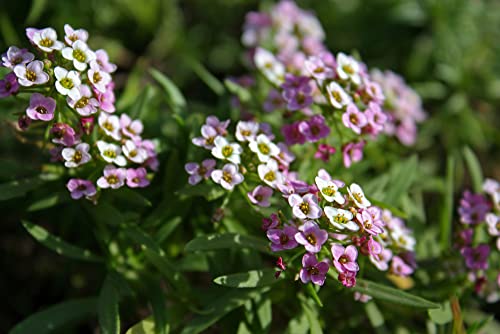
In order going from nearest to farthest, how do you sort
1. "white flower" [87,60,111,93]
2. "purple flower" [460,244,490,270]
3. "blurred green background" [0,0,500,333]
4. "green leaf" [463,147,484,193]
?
1. "white flower" [87,60,111,93]
2. "purple flower" [460,244,490,270]
3. "green leaf" [463,147,484,193]
4. "blurred green background" [0,0,500,333]

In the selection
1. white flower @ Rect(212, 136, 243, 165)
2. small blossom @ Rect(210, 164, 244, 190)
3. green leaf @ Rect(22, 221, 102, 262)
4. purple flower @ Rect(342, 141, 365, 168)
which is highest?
purple flower @ Rect(342, 141, 365, 168)

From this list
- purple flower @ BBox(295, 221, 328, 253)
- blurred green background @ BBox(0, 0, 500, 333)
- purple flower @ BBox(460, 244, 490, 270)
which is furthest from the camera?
blurred green background @ BBox(0, 0, 500, 333)

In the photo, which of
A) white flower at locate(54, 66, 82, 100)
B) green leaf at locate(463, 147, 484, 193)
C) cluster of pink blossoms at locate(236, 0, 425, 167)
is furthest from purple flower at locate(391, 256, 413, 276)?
white flower at locate(54, 66, 82, 100)

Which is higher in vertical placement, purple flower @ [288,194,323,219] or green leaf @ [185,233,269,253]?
purple flower @ [288,194,323,219]

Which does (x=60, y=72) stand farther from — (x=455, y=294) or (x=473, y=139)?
(x=473, y=139)

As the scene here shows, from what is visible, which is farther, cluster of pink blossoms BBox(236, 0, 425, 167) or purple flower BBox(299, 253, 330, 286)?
cluster of pink blossoms BBox(236, 0, 425, 167)

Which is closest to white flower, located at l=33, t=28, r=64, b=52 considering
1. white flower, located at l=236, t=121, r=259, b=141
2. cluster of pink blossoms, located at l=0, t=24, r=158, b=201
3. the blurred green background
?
cluster of pink blossoms, located at l=0, t=24, r=158, b=201

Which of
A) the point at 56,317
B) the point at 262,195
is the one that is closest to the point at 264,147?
the point at 262,195

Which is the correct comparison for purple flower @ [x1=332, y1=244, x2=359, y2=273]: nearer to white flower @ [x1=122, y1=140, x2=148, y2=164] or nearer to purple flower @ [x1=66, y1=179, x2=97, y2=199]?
white flower @ [x1=122, y1=140, x2=148, y2=164]
